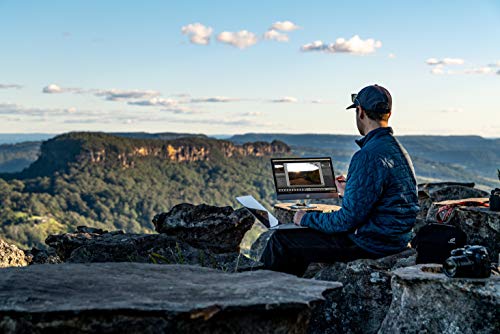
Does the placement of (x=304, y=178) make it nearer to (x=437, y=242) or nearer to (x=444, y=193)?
(x=437, y=242)

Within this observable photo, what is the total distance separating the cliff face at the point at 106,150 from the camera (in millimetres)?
180375

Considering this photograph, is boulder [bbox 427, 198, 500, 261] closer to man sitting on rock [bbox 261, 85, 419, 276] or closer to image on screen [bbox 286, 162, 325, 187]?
image on screen [bbox 286, 162, 325, 187]

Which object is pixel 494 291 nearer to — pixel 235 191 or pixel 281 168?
pixel 281 168

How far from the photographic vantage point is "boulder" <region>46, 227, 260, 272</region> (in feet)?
26.7

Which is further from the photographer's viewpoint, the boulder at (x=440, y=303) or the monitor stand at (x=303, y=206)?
the monitor stand at (x=303, y=206)

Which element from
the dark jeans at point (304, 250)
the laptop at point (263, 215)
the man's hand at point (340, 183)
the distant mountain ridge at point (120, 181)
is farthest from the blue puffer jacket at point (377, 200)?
the distant mountain ridge at point (120, 181)

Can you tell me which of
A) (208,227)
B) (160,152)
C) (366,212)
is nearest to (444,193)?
(208,227)

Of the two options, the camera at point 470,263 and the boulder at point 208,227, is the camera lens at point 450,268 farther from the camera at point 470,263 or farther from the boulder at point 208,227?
the boulder at point 208,227

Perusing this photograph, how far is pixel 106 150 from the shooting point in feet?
593

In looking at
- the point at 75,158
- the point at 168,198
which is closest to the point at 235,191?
the point at 168,198

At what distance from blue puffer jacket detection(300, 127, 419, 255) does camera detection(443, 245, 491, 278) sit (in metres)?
0.67

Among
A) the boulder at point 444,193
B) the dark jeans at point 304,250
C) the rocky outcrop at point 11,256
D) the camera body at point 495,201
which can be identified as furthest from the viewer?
the boulder at point 444,193

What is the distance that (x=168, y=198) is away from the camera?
173625 millimetres

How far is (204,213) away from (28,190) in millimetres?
166321
